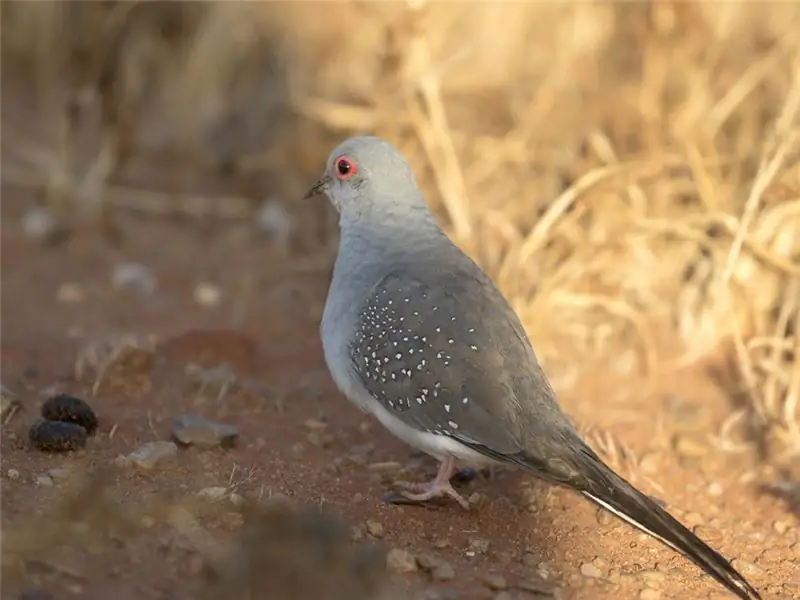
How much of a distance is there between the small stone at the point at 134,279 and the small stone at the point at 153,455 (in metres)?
2.26

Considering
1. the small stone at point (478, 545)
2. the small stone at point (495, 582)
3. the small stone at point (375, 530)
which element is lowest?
the small stone at point (478, 545)

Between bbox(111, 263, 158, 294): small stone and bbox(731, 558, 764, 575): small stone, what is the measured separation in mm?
3460

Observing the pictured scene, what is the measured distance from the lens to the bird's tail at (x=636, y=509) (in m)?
2.89

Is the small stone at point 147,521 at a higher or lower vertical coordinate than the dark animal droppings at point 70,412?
higher

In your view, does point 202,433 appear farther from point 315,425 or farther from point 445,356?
point 445,356

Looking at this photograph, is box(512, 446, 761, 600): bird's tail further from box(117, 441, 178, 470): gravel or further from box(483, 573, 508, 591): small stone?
box(117, 441, 178, 470): gravel

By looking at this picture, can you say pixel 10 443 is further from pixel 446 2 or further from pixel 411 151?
pixel 446 2

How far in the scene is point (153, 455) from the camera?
3408 mm

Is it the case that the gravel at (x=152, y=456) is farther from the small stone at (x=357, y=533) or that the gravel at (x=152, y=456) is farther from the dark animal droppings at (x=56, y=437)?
the small stone at (x=357, y=533)

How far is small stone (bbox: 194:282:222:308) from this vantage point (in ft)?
18.2

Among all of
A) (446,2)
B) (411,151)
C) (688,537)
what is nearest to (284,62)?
(446,2)

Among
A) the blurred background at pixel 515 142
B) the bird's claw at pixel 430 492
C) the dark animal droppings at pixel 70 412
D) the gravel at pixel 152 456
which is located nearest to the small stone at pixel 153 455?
the gravel at pixel 152 456

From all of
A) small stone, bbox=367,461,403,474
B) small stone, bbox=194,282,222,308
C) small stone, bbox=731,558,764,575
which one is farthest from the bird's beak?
small stone, bbox=731,558,764,575

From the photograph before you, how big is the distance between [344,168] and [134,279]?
2148 millimetres
